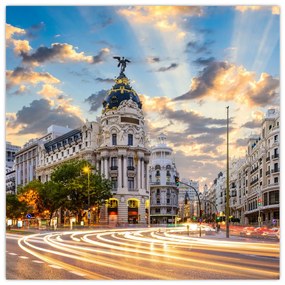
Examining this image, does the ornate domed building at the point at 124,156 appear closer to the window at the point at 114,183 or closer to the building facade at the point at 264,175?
the window at the point at 114,183

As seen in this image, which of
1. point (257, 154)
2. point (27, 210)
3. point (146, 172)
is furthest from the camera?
point (146, 172)

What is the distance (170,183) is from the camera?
16038 centimetres

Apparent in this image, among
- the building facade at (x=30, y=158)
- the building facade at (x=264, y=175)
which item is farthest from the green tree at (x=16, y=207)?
the building facade at (x=30, y=158)

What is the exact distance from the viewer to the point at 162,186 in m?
159

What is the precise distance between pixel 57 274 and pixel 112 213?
87.0m

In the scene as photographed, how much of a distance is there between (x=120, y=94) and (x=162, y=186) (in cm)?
5724

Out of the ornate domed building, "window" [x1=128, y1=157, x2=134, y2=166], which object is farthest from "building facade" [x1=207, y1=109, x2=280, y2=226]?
"window" [x1=128, y1=157, x2=134, y2=166]

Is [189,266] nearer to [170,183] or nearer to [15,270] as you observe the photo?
[15,270]

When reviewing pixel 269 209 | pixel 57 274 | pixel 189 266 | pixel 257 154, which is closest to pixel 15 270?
pixel 57 274

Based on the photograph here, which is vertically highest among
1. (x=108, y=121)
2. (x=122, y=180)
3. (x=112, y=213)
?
(x=108, y=121)

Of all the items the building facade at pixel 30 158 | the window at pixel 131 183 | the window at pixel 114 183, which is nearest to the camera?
the window at pixel 114 183

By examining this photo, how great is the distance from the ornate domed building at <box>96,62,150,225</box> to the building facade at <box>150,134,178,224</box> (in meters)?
45.4

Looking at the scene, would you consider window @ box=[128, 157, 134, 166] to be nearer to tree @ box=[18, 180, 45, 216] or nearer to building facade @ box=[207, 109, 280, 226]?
tree @ box=[18, 180, 45, 216]

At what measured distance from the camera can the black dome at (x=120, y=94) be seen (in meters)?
107
